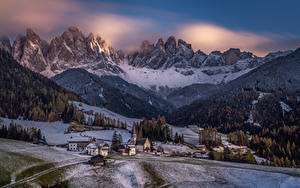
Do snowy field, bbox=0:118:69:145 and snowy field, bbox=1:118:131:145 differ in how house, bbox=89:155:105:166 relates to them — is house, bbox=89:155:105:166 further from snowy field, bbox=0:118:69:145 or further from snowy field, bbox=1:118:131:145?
snowy field, bbox=0:118:69:145

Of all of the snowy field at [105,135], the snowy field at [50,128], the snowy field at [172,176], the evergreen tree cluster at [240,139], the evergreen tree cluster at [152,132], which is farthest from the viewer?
the evergreen tree cluster at [240,139]

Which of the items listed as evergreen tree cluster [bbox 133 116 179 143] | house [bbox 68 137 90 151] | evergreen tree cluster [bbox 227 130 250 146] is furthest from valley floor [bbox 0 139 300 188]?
evergreen tree cluster [bbox 227 130 250 146]

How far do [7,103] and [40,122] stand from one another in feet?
95.8

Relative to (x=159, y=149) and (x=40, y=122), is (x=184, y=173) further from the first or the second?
(x=40, y=122)

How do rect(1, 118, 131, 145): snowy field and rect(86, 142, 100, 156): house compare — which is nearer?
rect(86, 142, 100, 156): house

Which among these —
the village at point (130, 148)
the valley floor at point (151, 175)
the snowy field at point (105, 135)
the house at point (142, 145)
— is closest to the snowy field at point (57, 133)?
the snowy field at point (105, 135)

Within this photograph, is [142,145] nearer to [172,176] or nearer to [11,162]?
[172,176]

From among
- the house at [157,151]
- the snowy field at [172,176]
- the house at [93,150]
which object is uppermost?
the house at [93,150]

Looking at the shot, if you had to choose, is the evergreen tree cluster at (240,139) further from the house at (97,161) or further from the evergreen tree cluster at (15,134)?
the house at (97,161)

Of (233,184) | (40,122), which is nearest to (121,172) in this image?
(233,184)

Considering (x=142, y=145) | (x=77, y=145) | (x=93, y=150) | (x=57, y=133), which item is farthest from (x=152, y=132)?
(x=93, y=150)

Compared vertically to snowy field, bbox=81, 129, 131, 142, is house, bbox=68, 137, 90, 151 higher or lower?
lower

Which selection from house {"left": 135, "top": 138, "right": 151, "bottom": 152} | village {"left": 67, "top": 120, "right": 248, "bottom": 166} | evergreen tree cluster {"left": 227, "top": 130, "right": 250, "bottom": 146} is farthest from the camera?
evergreen tree cluster {"left": 227, "top": 130, "right": 250, "bottom": 146}

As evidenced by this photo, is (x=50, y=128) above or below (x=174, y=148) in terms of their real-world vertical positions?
above
